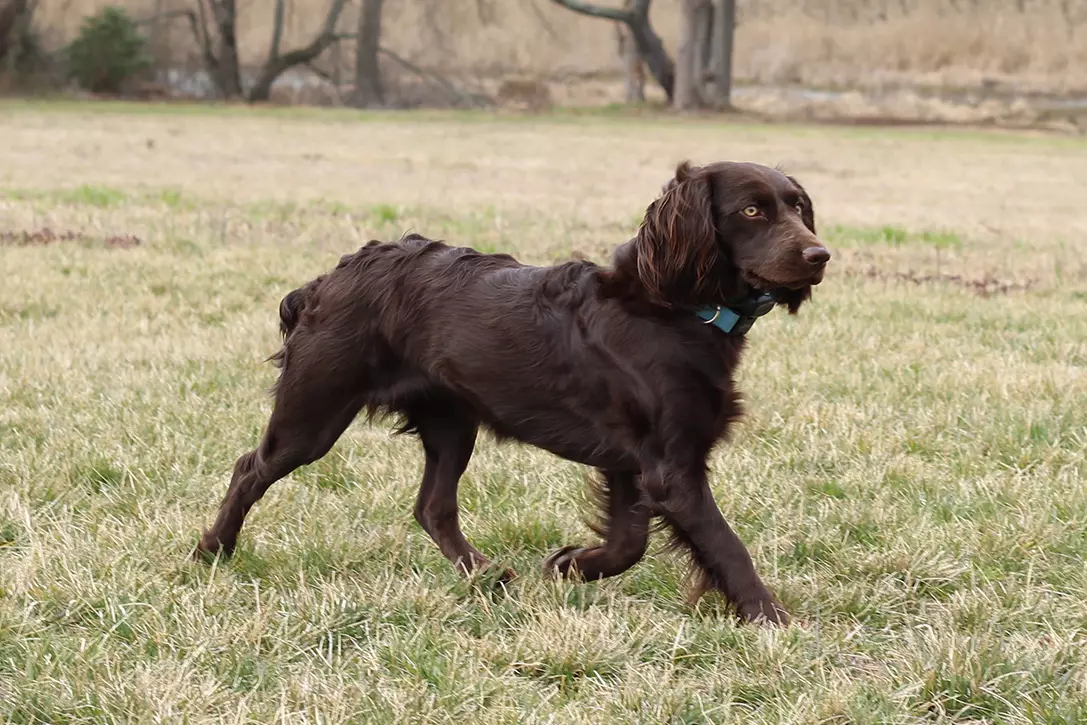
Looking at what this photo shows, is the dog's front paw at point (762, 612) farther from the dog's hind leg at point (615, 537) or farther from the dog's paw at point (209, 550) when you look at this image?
the dog's paw at point (209, 550)

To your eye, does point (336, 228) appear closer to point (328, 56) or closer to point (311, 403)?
point (311, 403)

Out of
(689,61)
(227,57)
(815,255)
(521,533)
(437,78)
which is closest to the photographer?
(815,255)

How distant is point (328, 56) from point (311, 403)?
3886 cm

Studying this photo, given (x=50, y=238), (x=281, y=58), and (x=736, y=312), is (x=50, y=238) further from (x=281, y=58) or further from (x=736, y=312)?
(x=281, y=58)

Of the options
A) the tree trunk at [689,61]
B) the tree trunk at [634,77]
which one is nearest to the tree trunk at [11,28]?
the tree trunk at [634,77]

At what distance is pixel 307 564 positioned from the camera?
11.3 ft

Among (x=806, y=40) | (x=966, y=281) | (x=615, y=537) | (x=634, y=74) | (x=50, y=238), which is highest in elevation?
(x=806, y=40)

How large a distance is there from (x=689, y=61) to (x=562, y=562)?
32.5m

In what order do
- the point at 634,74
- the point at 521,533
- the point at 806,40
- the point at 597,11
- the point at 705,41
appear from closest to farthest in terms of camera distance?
the point at 521,533 < the point at 705,41 < the point at 597,11 < the point at 634,74 < the point at 806,40

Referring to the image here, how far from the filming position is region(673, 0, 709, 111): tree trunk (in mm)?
34000

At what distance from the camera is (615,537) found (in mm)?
3330

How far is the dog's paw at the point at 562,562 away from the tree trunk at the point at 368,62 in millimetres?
33830

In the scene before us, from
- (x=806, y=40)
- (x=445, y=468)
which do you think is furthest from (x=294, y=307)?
(x=806, y=40)

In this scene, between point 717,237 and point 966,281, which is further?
point 966,281
